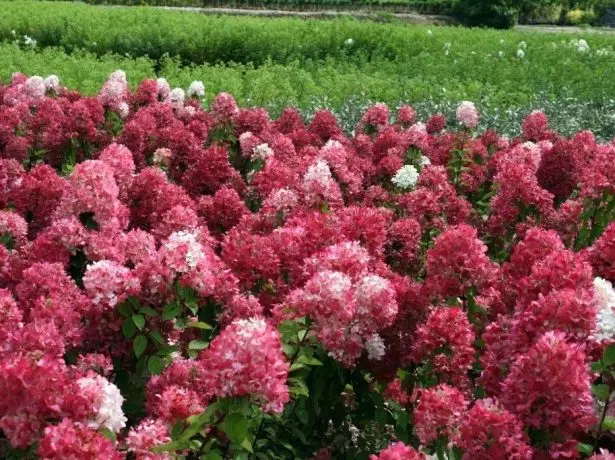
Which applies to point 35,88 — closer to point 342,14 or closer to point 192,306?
point 192,306

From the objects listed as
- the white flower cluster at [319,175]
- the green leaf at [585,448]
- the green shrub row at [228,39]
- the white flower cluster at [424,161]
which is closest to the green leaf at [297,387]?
the green leaf at [585,448]

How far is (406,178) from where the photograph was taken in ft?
13.7

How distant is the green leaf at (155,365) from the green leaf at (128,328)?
0.09 m

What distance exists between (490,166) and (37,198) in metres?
2.48

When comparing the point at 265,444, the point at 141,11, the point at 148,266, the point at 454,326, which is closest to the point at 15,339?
the point at 148,266

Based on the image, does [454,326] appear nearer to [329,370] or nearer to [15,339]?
[329,370]

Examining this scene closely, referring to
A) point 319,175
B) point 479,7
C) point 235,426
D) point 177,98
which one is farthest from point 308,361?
point 479,7

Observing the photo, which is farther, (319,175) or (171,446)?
(319,175)

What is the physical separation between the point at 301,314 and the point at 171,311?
388mm

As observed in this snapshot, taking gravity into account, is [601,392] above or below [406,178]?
above

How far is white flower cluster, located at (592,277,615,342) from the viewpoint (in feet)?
6.57

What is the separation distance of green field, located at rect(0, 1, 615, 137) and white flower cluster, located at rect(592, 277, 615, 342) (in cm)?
577

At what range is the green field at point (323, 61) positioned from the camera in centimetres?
862

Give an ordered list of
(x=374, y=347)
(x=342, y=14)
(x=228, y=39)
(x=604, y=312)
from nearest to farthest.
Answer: (x=604, y=312), (x=374, y=347), (x=228, y=39), (x=342, y=14)
